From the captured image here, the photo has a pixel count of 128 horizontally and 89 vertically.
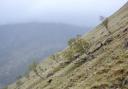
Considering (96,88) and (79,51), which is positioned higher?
(79,51)

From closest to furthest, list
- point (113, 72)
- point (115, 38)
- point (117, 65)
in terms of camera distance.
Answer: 1. point (113, 72)
2. point (117, 65)
3. point (115, 38)

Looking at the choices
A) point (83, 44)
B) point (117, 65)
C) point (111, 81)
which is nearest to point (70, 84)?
point (117, 65)

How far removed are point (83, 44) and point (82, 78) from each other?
154ft

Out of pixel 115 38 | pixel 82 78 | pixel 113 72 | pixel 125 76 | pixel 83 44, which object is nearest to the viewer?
pixel 125 76

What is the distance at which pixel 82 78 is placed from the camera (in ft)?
365

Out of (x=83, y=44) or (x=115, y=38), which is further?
(x=83, y=44)

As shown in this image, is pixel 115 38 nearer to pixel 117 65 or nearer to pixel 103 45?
pixel 103 45

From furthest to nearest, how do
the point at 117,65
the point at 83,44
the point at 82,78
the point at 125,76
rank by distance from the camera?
the point at 83,44
the point at 82,78
the point at 117,65
the point at 125,76

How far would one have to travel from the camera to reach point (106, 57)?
11631cm

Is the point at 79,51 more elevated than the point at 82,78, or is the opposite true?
the point at 79,51

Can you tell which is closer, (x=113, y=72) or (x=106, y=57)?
(x=113, y=72)

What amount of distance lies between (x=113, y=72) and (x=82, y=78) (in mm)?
21429

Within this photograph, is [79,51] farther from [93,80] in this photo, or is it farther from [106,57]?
[93,80]

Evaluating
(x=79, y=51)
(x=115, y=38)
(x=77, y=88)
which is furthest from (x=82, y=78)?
(x=79, y=51)
